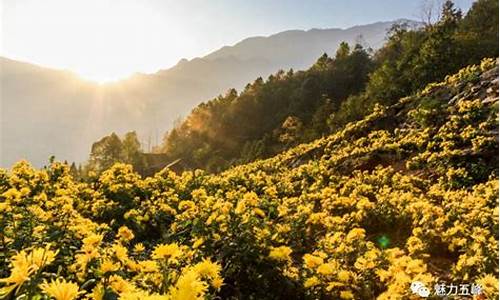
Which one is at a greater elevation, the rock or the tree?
the rock

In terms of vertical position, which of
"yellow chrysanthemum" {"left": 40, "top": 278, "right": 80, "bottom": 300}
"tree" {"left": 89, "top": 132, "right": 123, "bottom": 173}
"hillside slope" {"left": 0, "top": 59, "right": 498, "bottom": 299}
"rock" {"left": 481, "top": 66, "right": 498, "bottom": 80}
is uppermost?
"rock" {"left": 481, "top": 66, "right": 498, "bottom": 80}

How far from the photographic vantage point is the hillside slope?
3.05 m

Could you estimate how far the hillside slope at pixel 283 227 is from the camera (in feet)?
10.0

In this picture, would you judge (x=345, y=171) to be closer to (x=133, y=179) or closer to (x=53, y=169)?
(x=133, y=179)

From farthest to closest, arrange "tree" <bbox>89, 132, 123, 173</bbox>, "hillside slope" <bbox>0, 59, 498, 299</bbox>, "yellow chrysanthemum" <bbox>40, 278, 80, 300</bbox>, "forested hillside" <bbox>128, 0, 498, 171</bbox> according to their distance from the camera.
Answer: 1. "tree" <bbox>89, 132, 123, 173</bbox>
2. "forested hillside" <bbox>128, 0, 498, 171</bbox>
3. "hillside slope" <bbox>0, 59, 498, 299</bbox>
4. "yellow chrysanthemum" <bbox>40, 278, 80, 300</bbox>

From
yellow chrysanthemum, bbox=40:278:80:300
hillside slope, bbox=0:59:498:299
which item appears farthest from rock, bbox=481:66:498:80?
yellow chrysanthemum, bbox=40:278:80:300

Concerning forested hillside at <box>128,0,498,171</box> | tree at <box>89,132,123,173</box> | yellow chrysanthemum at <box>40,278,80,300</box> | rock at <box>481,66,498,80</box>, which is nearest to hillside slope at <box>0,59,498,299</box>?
yellow chrysanthemum at <box>40,278,80,300</box>

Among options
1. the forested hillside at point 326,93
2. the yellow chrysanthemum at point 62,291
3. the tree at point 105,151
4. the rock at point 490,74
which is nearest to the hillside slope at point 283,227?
the yellow chrysanthemum at point 62,291

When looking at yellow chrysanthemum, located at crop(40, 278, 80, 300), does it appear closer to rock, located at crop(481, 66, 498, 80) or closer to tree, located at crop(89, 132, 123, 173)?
rock, located at crop(481, 66, 498, 80)

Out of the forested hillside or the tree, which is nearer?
the forested hillside

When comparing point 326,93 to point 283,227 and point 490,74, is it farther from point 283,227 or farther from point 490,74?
point 283,227

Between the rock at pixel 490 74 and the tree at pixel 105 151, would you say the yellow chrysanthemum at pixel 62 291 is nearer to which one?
the rock at pixel 490 74

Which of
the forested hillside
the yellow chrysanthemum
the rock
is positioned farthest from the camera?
the forested hillside

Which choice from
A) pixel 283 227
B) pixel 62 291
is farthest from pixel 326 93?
pixel 62 291
